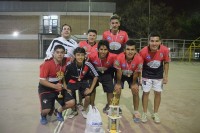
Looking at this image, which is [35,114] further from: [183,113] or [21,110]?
[183,113]

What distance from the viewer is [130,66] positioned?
15.5ft

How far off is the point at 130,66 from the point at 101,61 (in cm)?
57

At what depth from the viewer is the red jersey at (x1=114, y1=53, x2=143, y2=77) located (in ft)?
15.3

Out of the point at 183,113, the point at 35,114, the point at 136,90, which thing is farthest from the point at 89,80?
the point at 183,113

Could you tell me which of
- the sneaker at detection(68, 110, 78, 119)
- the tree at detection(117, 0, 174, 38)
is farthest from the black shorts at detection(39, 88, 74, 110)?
the tree at detection(117, 0, 174, 38)

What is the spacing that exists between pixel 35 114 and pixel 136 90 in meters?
2.02

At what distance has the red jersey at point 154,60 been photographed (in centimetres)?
476

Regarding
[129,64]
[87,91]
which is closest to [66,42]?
[87,91]

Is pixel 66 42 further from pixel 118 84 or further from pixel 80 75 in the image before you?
pixel 118 84

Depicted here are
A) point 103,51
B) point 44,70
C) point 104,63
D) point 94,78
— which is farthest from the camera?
point 104,63

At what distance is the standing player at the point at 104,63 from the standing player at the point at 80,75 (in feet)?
0.60

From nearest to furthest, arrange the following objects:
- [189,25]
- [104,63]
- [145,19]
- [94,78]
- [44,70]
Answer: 1. [44,70]
2. [94,78]
3. [104,63]
4. [145,19]
5. [189,25]

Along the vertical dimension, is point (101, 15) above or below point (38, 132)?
above

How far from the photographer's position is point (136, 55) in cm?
470
